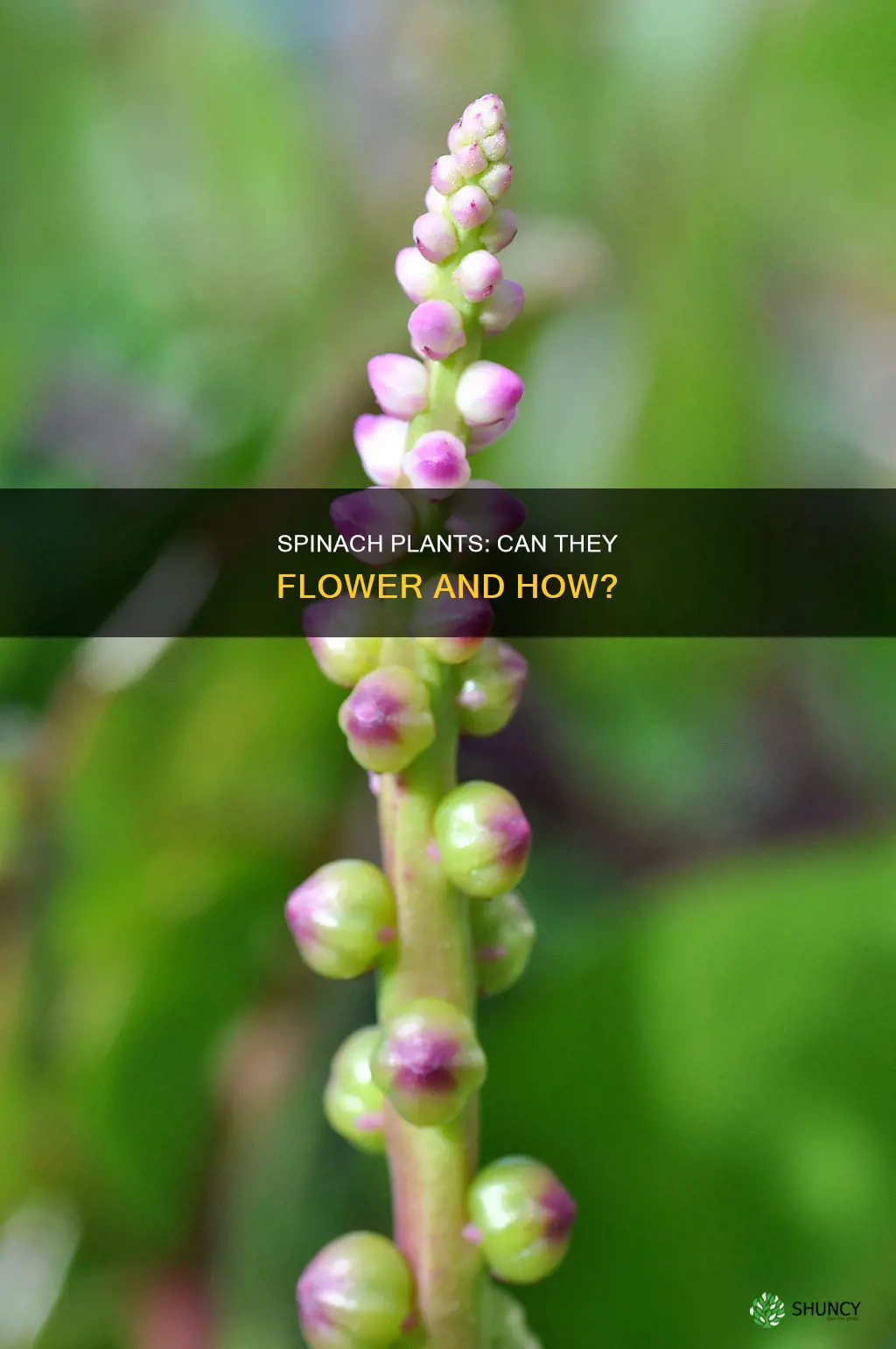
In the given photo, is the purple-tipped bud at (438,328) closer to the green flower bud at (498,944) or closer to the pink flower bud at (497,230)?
the pink flower bud at (497,230)

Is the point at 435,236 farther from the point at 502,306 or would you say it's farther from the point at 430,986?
the point at 430,986

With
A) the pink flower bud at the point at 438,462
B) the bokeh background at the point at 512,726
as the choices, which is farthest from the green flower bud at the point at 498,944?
the bokeh background at the point at 512,726

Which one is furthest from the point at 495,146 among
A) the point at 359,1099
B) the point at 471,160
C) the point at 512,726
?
the point at 512,726

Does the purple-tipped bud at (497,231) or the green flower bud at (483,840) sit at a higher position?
the purple-tipped bud at (497,231)

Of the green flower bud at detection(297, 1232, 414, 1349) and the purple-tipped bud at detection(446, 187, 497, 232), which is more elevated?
the purple-tipped bud at detection(446, 187, 497, 232)

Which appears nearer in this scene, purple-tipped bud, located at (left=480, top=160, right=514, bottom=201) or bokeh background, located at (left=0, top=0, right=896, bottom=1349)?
purple-tipped bud, located at (left=480, top=160, right=514, bottom=201)

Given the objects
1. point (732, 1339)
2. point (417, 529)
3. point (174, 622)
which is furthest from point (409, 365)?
point (732, 1339)

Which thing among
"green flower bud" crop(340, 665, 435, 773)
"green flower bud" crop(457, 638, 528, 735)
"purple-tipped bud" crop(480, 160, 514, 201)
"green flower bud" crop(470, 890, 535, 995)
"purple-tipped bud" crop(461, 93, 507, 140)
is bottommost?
"green flower bud" crop(470, 890, 535, 995)

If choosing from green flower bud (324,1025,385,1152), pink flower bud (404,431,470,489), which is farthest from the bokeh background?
pink flower bud (404,431,470,489)

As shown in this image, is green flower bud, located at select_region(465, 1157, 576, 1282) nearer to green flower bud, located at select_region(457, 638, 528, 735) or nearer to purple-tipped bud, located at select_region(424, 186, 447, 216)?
green flower bud, located at select_region(457, 638, 528, 735)
